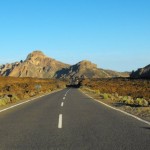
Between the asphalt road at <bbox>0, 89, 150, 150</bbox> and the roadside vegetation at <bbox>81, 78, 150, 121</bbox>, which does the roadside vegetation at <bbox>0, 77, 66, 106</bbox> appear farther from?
the asphalt road at <bbox>0, 89, 150, 150</bbox>

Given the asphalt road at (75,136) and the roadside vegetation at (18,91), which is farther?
the roadside vegetation at (18,91)

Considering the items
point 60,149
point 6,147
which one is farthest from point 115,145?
point 6,147

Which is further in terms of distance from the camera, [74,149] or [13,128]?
[13,128]

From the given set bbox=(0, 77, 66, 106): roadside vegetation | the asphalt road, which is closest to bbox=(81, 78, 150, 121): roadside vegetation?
the asphalt road

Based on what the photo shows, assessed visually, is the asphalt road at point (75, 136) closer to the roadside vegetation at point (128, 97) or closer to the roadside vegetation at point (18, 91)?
the roadside vegetation at point (128, 97)

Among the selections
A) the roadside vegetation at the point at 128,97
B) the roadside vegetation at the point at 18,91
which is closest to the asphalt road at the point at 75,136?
the roadside vegetation at the point at 128,97

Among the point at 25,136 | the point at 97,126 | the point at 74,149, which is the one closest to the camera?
the point at 74,149

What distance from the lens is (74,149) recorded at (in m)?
8.05

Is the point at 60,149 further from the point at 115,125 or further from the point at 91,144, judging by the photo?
the point at 115,125

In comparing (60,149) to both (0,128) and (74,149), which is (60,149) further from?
(0,128)

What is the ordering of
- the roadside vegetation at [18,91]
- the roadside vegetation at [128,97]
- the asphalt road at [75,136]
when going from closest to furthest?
the asphalt road at [75,136]
the roadside vegetation at [128,97]
the roadside vegetation at [18,91]

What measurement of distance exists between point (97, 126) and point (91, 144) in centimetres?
351

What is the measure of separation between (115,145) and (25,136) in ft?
9.39

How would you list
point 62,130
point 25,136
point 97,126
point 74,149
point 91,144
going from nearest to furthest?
point 74,149 → point 91,144 → point 25,136 → point 62,130 → point 97,126
